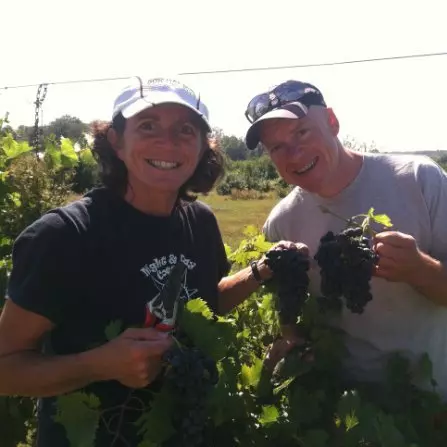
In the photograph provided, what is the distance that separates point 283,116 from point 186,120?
1.53 ft

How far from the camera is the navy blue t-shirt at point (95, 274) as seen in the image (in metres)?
1.96

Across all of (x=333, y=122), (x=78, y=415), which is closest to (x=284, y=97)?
(x=333, y=122)

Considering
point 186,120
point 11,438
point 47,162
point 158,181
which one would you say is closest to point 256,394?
point 158,181

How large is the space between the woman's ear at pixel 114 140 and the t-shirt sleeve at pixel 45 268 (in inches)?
18.4

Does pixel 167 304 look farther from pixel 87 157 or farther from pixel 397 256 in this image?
pixel 87 157

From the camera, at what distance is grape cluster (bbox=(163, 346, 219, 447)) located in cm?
172

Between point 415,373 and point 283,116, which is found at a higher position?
point 283,116

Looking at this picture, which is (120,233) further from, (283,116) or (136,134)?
(283,116)

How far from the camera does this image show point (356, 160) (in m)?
2.67

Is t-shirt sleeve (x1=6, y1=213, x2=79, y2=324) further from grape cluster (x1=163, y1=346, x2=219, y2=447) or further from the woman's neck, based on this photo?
grape cluster (x1=163, y1=346, x2=219, y2=447)

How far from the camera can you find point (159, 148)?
218cm

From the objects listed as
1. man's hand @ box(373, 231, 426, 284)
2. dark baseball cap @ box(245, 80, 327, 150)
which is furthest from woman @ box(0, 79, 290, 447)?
man's hand @ box(373, 231, 426, 284)

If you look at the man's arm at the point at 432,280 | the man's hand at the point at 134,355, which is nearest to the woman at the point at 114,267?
the man's hand at the point at 134,355

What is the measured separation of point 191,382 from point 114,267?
0.60 metres
